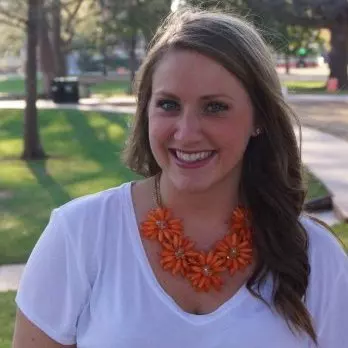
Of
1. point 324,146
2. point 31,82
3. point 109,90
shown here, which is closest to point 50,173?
point 31,82

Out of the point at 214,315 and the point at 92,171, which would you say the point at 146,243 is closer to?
the point at 214,315

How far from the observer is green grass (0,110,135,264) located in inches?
337

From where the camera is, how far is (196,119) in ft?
6.12

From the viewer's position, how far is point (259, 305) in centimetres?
186

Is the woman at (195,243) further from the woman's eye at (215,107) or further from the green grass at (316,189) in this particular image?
the green grass at (316,189)

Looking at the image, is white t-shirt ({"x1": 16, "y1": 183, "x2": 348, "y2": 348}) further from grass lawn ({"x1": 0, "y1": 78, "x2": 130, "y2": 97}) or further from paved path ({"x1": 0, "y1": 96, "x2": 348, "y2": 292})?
grass lawn ({"x1": 0, "y1": 78, "x2": 130, "y2": 97})

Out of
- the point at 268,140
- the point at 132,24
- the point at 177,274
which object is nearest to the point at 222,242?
the point at 177,274

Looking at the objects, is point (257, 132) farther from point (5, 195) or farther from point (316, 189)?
point (5, 195)

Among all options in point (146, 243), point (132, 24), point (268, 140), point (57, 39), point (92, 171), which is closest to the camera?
point (146, 243)

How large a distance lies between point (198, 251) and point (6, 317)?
3650 mm

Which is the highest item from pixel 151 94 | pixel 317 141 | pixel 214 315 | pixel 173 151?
pixel 151 94

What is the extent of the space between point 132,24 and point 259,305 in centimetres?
2993

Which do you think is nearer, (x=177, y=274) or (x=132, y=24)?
(x=177, y=274)

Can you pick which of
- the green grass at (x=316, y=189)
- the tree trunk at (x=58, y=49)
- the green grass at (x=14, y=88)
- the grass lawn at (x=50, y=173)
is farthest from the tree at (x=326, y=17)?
the green grass at (x=316, y=189)
